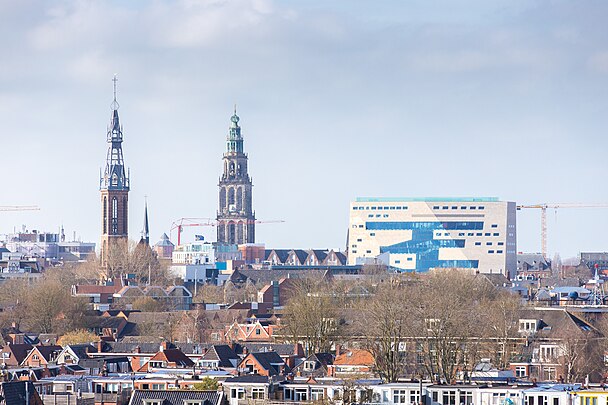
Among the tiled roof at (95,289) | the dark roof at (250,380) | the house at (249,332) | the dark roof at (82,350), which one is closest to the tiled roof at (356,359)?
the dark roof at (82,350)

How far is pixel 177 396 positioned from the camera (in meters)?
63.3

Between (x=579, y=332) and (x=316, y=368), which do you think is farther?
(x=579, y=332)

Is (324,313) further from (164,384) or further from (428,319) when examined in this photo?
(164,384)

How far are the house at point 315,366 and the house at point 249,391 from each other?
31.7ft

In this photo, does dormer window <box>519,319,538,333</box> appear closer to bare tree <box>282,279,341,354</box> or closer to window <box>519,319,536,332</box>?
window <box>519,319,536,332</box>

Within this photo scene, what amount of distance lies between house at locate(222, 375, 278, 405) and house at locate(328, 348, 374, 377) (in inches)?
465

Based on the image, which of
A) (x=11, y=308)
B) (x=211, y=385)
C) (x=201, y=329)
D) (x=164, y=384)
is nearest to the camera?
(x=211, y=385)

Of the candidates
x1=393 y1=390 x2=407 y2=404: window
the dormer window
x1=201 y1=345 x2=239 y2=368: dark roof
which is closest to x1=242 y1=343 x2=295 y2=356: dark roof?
x1=201 y1=345 x2=239 y2=368: dark roof

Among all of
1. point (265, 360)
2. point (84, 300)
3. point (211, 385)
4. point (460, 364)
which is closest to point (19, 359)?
point (265, 360)

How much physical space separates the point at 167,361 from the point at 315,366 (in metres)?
7.86

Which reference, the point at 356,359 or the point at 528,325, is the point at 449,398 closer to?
the point at 356,359

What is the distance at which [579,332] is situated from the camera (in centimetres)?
10344

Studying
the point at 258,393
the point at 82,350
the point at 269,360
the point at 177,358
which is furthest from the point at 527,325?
the point at 258,393

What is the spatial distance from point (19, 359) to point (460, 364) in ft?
82.1
